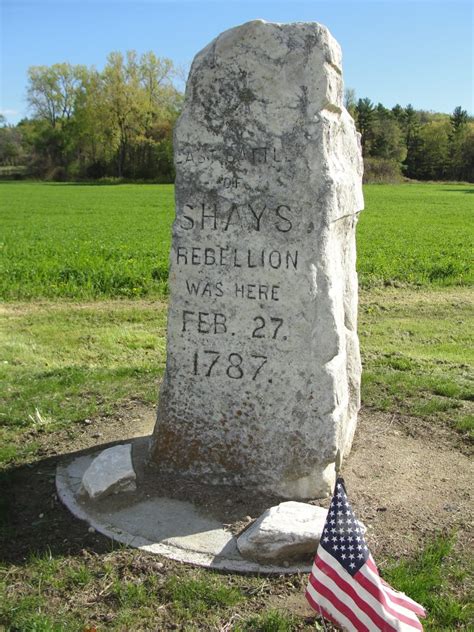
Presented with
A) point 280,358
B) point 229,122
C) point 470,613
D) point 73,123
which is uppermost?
point 73,123

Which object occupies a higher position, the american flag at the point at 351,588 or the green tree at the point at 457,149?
the green tree at the point at 457,149

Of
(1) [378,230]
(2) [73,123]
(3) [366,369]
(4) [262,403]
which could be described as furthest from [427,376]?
→ (2) [73,123]

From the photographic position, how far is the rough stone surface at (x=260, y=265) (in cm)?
458

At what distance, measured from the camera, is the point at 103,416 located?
6578 millimetres

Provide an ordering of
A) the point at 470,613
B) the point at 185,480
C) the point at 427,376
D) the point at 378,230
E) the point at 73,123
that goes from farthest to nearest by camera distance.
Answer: the point at 73,123
the point at 378,230
the point at 427,376
the point at 185,480
the point at 470,613

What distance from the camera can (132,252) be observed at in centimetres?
1628

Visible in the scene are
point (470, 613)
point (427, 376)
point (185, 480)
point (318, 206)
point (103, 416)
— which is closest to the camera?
point (470, 613)

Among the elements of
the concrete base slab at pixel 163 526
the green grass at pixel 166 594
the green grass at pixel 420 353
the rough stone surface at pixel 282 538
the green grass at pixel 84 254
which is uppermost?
the green grass at pixel 84 254

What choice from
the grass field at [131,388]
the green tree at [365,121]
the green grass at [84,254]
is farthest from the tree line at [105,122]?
the grass field at [131,388]

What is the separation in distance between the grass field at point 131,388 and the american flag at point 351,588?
246 mm

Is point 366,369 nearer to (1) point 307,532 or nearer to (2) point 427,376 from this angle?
(2) point 427,376

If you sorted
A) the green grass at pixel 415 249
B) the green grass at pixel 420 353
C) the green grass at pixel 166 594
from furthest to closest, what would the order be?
the green grass at pixel 415 249
the green grass at pixel 420 353
the green grass at pixel 166 594

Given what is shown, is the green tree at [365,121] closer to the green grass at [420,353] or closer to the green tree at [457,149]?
the green tree at [457,149]

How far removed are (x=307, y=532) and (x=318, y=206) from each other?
2172 mm
